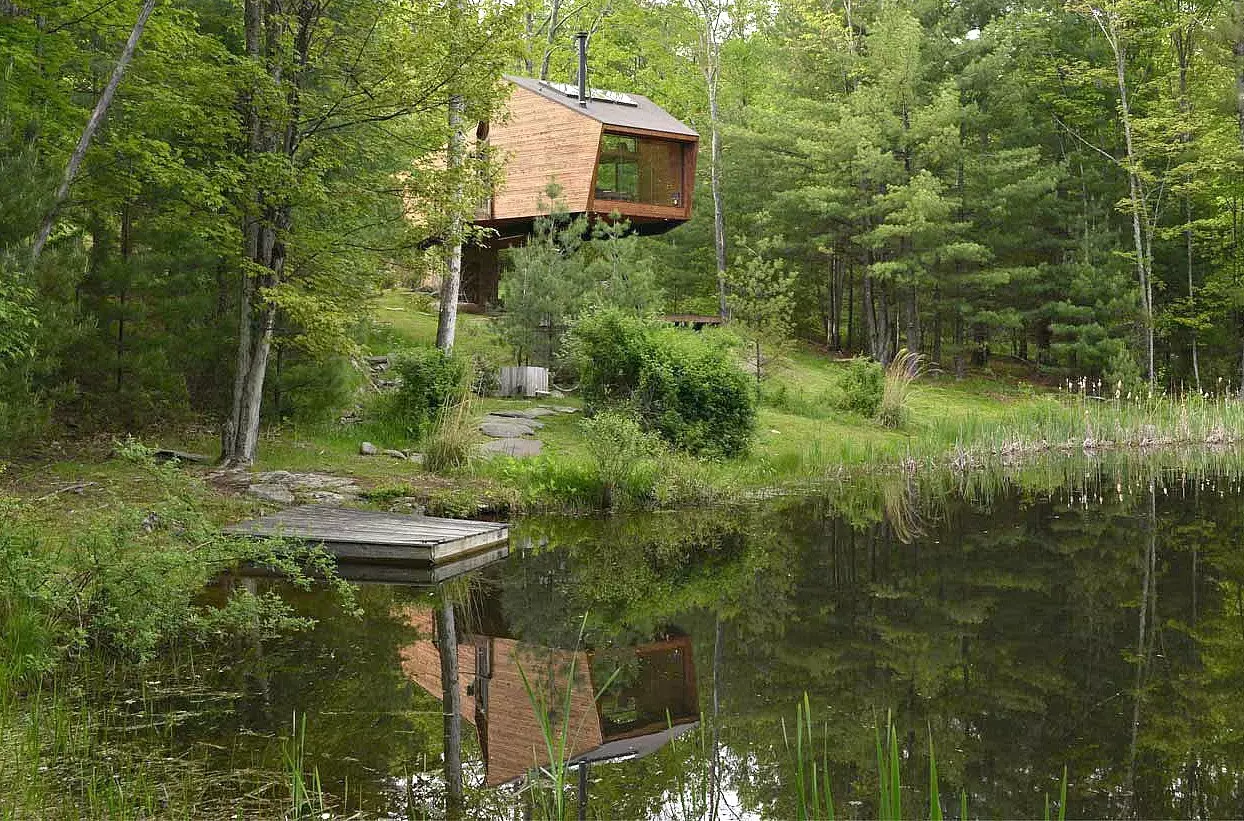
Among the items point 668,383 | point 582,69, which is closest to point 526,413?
point 668,383

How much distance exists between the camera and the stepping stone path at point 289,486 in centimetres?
998

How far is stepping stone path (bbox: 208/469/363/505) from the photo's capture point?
9977 mm

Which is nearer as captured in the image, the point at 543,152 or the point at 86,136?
the point at 86,136

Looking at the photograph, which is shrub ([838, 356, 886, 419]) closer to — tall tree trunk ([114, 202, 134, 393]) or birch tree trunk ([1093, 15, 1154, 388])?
birch tree trunk ([1093, 15, 1154, 388])

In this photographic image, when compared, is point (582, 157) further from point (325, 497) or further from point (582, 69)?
point (325, 497)

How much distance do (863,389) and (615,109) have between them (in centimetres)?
882

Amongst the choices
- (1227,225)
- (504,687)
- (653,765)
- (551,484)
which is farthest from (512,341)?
(1227,225)

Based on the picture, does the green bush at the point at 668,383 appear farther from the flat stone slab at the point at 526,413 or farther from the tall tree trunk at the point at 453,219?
the tall tree trunk at the point at 453,219

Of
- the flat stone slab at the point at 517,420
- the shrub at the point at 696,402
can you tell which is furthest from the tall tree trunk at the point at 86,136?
Answer: the shrub at the point at 696,402

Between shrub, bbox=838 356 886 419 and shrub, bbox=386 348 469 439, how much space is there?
22.0 feet

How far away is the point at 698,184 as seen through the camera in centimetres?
2792

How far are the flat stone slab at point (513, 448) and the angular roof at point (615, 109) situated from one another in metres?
9.72

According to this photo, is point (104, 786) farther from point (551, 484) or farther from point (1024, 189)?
point (1024, 189)

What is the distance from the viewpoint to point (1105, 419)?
1664cm
